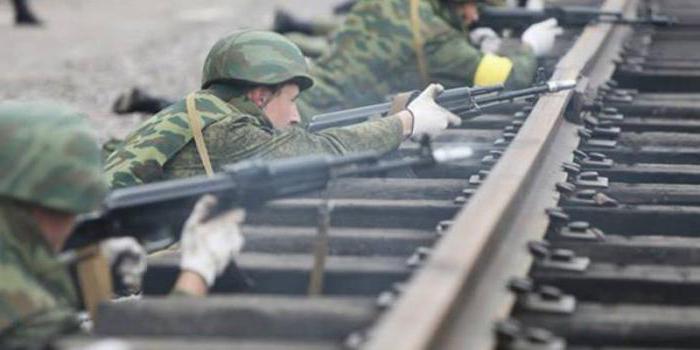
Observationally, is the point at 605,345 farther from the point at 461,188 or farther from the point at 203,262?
the point at 461,188

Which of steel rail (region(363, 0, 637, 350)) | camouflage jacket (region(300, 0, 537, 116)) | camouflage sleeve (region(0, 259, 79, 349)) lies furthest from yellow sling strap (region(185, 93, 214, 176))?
camouflage jacket (region(300, 0, 537, 116))

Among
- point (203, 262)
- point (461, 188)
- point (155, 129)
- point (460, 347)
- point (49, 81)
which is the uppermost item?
point (49, 81)

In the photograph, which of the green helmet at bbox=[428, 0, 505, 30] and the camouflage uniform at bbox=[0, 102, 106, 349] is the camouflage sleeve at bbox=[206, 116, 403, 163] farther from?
the green helmet at bbox=[428, 0, 505, 30]

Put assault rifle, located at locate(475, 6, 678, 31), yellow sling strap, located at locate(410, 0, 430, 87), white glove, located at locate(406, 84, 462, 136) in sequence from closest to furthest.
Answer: white glove, located at locate(406, 84, 462, 136), yellow sling strap, located at locate(410, 0, 430, 87), assault rifle, located at locate(475, 6, 678, 31)

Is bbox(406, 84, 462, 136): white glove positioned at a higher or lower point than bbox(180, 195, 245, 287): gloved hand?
higher

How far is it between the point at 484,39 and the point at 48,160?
19.9 feet

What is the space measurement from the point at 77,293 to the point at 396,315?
1312mm

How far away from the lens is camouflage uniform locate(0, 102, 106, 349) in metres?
4.59

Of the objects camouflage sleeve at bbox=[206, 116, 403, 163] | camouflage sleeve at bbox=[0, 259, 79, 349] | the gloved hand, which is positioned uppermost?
camouflage sleeve at bbox=[206, 116, 403, 163]

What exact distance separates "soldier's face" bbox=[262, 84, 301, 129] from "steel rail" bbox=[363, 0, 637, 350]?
0.81 meters

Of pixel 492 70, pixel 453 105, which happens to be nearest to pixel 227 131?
pixel 453 105

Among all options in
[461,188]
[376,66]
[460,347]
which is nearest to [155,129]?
[461,188]

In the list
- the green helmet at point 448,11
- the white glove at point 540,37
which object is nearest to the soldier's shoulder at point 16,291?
the green helmet at point 448,11

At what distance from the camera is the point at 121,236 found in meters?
5.04
